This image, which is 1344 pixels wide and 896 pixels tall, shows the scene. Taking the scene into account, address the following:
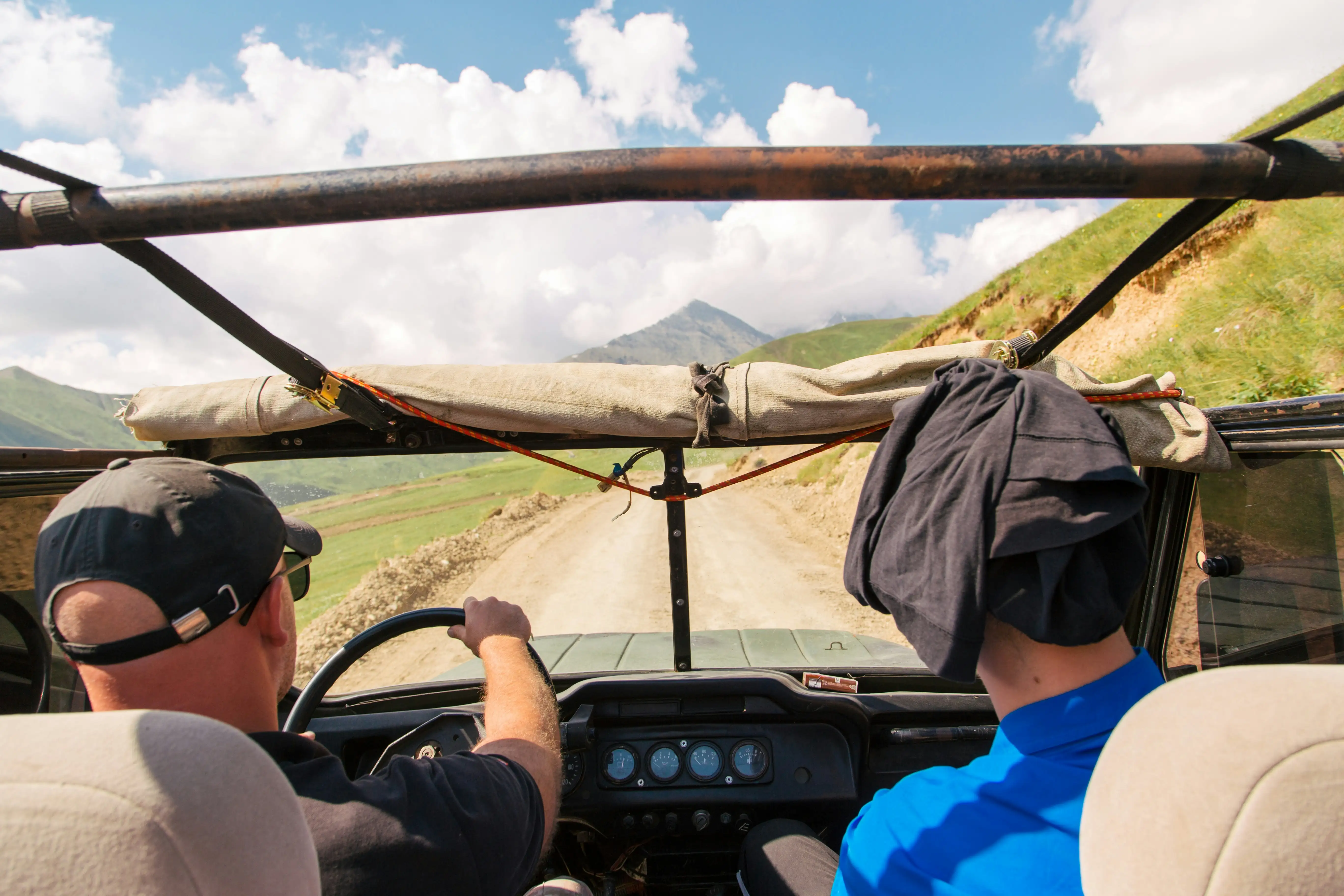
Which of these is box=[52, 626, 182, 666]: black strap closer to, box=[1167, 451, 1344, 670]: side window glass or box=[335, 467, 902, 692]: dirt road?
box=[335, 467, 902, 692]: dirt road

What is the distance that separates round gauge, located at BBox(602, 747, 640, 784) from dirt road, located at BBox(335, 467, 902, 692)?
0.78 meters

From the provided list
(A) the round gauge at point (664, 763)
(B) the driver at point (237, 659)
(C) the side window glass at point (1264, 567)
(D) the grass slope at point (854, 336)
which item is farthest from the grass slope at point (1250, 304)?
(D) the grass slope at point (854, 336)

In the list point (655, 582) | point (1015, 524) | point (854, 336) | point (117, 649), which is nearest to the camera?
point (1015, 524)

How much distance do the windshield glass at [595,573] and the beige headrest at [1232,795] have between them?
168 cm

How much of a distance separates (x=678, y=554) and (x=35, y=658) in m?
2.23

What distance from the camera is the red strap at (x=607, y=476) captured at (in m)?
2.10

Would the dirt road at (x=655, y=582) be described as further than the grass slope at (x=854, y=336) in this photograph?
No

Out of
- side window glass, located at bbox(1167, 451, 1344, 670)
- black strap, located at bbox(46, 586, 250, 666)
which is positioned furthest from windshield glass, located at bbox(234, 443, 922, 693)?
side window glass, located at bbox(1167, 451, 1344, 670)

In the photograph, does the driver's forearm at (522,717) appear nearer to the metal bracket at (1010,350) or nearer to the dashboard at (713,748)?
the dashboard at (713,748)

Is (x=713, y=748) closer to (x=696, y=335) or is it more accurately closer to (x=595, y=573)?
(x=595, y=573)

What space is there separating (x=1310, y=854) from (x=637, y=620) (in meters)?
3.23

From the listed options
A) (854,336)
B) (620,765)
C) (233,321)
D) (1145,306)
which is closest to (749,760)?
(620,765)

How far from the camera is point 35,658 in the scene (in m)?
2.28

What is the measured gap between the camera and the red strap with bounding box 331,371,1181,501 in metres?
2.10
